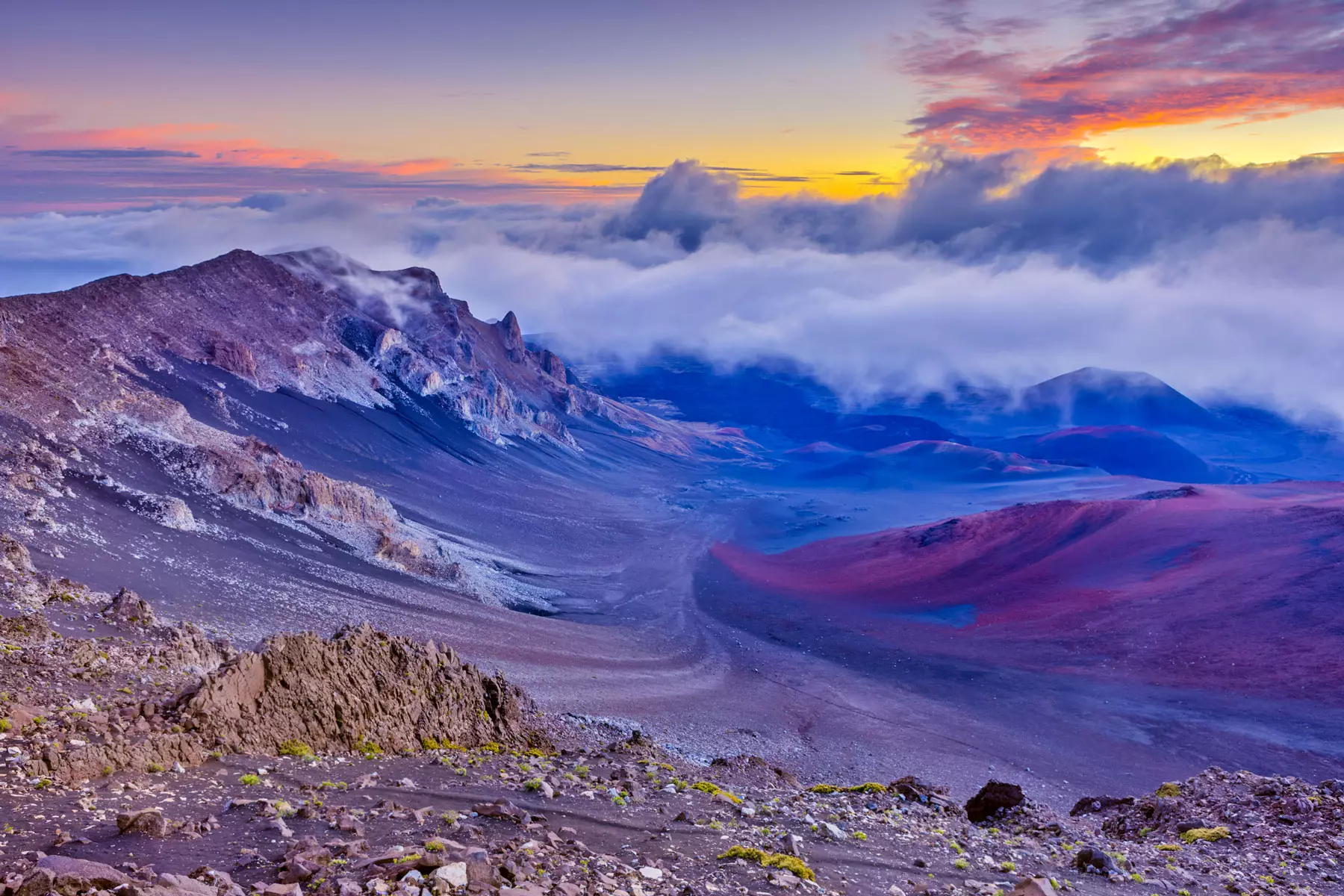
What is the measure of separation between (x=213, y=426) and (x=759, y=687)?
52.9 m

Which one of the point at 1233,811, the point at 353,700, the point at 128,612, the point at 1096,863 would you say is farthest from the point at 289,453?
the point at 1096,863

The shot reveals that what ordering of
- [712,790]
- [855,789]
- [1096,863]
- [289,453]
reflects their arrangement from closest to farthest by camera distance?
[1096,863]
[712,790]
[855,789]
[289,453]

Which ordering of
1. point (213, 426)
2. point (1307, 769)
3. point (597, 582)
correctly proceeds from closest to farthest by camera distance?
1. point (1307, 769)
2. point (213, 426)
3. point (597, 582)

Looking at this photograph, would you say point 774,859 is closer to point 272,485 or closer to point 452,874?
point 452,874

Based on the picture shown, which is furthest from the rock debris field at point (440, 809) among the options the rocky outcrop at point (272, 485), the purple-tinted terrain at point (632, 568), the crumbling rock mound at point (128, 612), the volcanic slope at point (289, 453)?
the rocky outcrop at point (272, 485)

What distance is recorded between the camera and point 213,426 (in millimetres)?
77062

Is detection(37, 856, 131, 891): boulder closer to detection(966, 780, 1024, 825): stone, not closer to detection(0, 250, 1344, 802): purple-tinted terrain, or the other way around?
detection(966, 780, 1024, 825): stone

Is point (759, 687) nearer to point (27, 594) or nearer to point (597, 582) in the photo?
point (597, 582)

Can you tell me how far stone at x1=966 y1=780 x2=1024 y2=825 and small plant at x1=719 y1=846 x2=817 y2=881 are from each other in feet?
31.0

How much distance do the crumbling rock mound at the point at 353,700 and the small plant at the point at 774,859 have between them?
7798 mm

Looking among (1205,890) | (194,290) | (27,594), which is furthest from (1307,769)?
(194,290)

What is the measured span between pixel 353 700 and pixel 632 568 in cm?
7601

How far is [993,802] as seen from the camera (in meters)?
21.1

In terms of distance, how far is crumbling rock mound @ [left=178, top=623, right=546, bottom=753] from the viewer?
1548 cm
